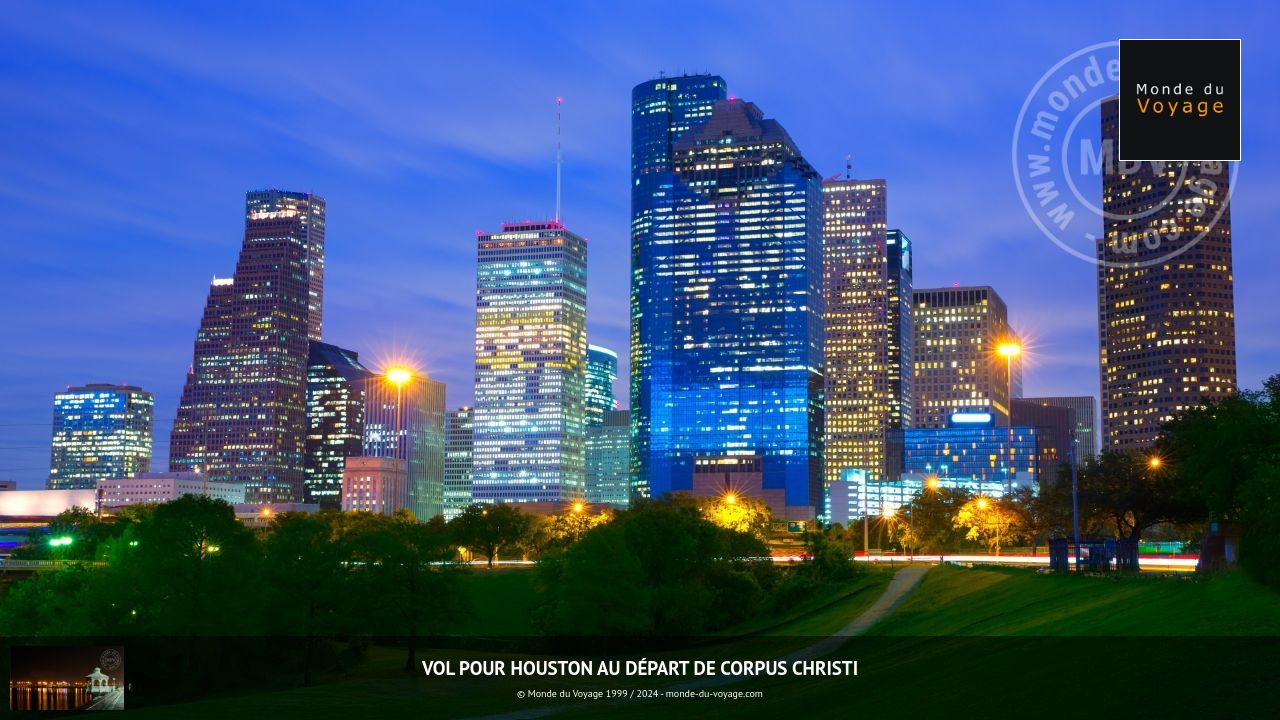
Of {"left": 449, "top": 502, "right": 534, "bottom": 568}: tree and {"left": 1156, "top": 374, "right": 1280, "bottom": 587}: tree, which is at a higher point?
{"left": 1156, "top": 374, "right": 1280, "bottom": 587}: tree

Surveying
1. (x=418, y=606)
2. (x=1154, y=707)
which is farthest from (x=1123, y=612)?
(x=418, y=606)

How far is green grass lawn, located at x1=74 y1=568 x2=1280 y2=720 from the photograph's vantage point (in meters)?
36.8

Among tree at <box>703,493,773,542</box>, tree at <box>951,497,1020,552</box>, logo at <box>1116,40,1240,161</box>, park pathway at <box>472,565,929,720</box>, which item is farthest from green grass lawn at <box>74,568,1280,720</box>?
tree at <box>703,493,773,542</box>

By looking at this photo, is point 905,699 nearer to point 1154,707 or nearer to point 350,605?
point 1154,707

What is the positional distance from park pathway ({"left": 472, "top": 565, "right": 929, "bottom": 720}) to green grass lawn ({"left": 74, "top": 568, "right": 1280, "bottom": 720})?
1526 millimetres

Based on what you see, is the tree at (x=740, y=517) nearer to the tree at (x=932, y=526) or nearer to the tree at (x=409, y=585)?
the tree at (x=932, y=526)

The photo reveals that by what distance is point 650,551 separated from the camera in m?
102

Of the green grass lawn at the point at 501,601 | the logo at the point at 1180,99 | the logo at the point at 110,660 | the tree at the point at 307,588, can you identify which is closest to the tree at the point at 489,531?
the green grass lawn at the point at 501,601

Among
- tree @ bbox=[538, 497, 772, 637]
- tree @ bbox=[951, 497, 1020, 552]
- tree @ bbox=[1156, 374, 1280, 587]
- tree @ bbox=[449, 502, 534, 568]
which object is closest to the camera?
tree @ bbox=[1156, 374, 1280, 587]

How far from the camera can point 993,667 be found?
46.3 meters

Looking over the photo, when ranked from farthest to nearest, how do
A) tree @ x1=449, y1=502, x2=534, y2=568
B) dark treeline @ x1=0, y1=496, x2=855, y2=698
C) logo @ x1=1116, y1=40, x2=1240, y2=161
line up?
tree @ x1=449, y1=502, x2=534, y2=568, dark treeline @ x1=0, y1=496, x2=855, y2=698, logo @ x1=1116, y1=40, x2=1240, y2=161

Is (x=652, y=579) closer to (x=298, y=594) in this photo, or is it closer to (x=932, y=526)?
(x=298, y=594)

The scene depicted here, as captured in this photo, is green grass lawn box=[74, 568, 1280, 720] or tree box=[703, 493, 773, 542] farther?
tree box=[703, 493, 773, 542]

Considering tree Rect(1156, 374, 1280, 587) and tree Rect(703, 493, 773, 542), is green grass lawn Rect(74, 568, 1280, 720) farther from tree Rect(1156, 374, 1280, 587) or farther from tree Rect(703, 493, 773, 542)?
tree Rect(703, 493, 773, 542)
